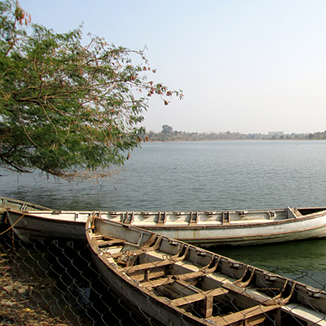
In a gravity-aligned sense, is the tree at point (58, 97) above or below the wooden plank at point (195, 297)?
above

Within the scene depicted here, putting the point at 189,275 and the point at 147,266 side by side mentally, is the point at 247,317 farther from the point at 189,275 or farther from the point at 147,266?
the point at 147,266

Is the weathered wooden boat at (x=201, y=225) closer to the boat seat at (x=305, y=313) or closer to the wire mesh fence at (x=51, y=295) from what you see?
the wire mesh fence at (x=51, y=295)

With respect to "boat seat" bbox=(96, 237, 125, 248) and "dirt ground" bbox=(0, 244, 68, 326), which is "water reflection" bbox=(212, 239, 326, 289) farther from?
"dirt ground" bbox=(0, 244, 68, 326)

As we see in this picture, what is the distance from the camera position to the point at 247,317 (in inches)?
210

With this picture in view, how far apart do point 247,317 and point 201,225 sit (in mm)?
7392

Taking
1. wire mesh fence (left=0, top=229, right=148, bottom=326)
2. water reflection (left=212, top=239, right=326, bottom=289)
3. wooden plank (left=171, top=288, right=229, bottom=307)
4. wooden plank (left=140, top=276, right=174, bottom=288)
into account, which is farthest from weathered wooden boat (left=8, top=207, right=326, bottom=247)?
wooden plank (left=171, top=288, right=229, bottom=307)

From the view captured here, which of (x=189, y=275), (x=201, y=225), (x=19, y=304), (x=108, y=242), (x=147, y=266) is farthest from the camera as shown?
(x=201, y=225)

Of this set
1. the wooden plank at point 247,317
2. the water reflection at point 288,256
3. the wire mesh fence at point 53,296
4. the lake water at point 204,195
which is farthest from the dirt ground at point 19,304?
the water reflection at point 288,256

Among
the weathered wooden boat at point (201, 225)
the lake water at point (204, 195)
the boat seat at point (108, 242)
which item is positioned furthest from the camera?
the lake water at point (204, 195)

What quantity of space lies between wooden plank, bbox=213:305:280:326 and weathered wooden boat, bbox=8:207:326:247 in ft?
22.2

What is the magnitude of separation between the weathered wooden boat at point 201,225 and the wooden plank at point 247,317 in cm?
675

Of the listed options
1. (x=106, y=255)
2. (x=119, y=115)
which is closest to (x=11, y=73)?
(x=119, y=115)

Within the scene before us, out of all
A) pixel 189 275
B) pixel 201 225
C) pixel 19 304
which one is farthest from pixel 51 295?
pixel 201 225

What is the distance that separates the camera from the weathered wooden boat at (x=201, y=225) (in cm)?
1148
